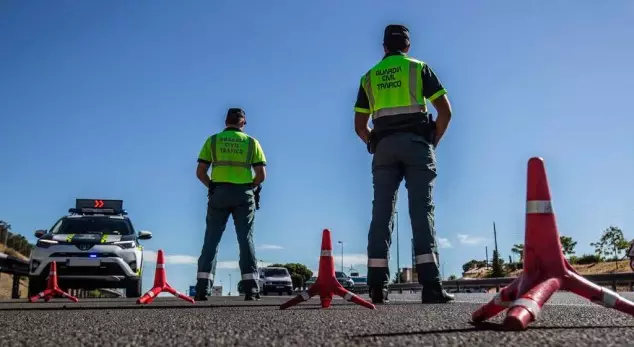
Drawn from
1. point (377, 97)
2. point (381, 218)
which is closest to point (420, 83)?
point (377, 97)

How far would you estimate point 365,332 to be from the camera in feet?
9.52

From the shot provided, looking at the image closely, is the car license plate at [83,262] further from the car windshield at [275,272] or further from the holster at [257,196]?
the car windshield at [275,272]

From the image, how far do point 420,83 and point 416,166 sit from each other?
0.75 meters

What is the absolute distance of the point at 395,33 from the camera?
6078mm

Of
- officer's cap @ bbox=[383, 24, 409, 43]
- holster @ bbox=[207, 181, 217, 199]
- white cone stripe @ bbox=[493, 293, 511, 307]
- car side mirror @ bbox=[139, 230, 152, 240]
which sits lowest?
white cone stripe @ bbox=[493, 293, 511, 307]

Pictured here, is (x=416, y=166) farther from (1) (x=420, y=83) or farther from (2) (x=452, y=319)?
(2) (x=452, y=319)

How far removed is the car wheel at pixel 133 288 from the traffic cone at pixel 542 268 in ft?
28.6

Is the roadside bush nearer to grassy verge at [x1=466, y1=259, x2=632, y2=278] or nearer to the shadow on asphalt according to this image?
grassy verge at [x1=466, y1=259, x2=632, y2=278]

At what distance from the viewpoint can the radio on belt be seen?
12.9 metres

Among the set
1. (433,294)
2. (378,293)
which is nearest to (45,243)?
(378,293)

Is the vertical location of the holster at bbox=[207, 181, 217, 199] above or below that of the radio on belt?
below

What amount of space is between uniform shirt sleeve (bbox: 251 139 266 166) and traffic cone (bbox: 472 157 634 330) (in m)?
5.18

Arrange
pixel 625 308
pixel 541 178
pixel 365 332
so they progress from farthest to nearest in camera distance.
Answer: pixel 541 178
pixel 625 308
pixel 365 332

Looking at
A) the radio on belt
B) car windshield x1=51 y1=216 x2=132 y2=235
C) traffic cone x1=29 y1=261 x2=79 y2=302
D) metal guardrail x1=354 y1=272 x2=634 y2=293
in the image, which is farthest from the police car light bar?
metal guardrail x1=354 y1=272 x2=634 y2=293
